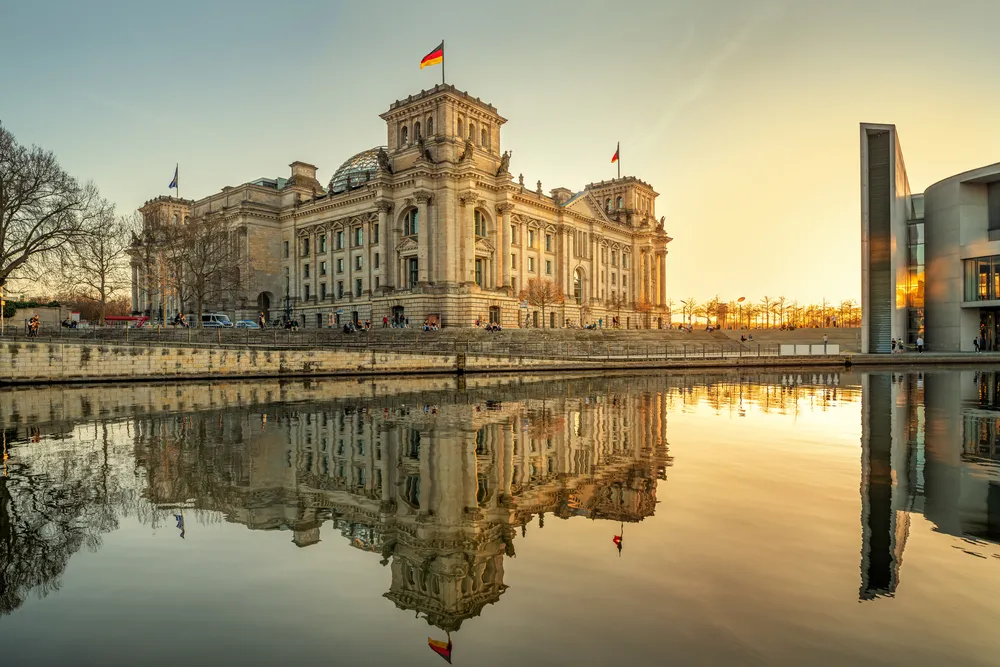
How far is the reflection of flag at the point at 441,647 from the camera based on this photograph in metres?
4.77

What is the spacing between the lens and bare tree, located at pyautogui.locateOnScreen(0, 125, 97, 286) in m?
35.2

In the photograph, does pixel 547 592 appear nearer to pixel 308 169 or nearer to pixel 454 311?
pixel 454 311

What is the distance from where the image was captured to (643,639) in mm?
4895

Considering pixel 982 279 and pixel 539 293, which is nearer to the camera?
pixel 982 279

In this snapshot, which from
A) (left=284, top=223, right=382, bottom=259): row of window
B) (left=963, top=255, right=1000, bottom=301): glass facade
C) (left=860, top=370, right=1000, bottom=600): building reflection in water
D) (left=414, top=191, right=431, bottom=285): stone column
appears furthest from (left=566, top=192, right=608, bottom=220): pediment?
(left=860, top=370, right=1000, bottom=600): building reflection in water

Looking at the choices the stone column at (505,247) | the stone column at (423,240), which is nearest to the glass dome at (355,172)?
the stone column at (423,240)

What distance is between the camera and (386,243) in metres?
68.8

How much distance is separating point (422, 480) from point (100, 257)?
4604 centimetres

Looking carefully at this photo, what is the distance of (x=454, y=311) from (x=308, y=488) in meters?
52.7

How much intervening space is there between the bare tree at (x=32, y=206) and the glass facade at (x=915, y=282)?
251ft

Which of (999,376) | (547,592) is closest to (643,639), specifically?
(547,592)

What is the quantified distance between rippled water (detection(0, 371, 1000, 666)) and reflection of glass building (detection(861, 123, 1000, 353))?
171ft

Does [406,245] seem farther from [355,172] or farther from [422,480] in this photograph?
[422,480]

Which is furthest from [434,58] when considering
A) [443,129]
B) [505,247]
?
[505,247]
